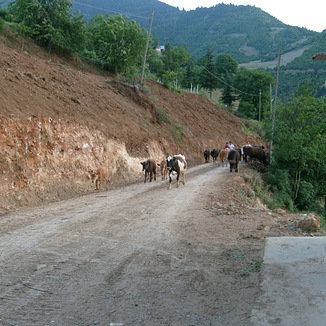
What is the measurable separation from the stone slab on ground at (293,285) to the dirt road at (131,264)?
22cm

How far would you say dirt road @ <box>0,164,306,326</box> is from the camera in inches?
210

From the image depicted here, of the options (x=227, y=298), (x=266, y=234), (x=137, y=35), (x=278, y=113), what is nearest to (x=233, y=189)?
(x=266, y=234)

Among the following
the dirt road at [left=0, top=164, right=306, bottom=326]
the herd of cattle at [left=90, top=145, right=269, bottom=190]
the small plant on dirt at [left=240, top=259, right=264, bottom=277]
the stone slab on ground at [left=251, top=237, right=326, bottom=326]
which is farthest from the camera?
the herd of cattle at [left=90, top=145, right=269, bottom=190]

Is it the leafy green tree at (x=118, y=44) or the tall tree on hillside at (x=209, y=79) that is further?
the tall tree on hillside at (x=209, y=79)

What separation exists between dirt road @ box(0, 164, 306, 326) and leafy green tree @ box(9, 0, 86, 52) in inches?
1080

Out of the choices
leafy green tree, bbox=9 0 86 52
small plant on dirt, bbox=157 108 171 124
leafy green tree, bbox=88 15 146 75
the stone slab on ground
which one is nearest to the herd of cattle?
small plant on dirt, bbox=157 108 171 124

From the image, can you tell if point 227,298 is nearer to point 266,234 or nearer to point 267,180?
point 266,234

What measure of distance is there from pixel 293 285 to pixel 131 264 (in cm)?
281

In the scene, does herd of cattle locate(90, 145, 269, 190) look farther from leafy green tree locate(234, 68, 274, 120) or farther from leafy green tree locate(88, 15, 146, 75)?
leafy green tree locate(234, 68, 274, 120)

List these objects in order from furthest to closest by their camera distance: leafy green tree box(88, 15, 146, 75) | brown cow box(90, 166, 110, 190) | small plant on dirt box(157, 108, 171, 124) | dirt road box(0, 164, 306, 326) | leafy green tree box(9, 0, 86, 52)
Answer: leafy green tree box(88, 15, 146, 75) < small plant on dirt box(157, 108, 171, 124) < leafy green tree box(9, 0, 86, 52) < brown cow box(90, 166, 110, 190) < dirt road box(0, 164, 306, 326)

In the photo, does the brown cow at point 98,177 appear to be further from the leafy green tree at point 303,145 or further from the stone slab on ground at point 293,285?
the leafy green tree at point 303,145

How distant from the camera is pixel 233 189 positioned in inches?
699

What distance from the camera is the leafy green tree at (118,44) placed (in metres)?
42.1

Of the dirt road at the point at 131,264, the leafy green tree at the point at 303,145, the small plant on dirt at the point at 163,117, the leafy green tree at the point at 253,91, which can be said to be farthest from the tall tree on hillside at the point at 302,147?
the leafy green tree at the point at 253,91
